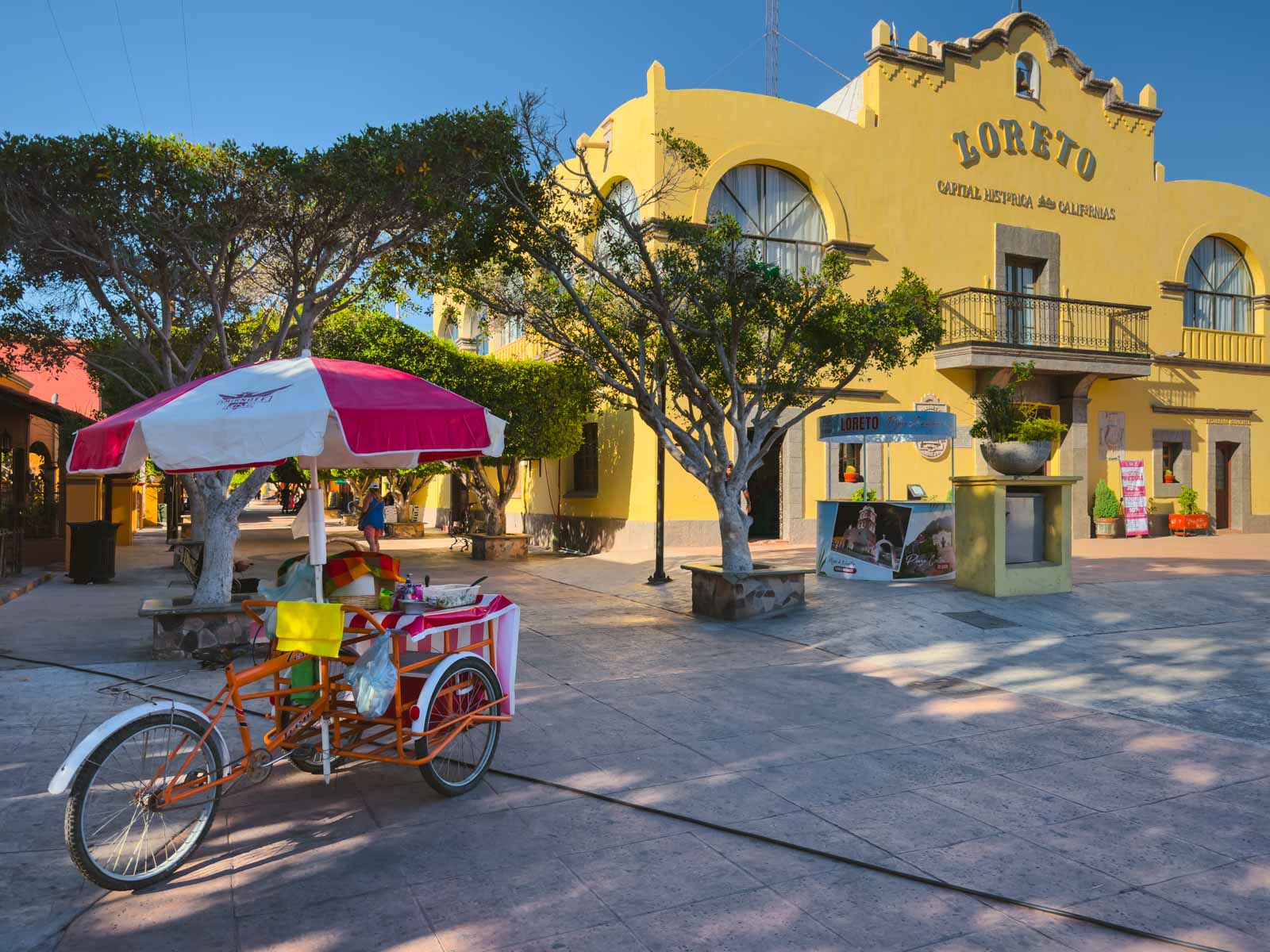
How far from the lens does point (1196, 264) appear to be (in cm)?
2417

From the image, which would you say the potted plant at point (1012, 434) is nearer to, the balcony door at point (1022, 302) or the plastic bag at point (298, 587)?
the plastic bag at point (298, 587)

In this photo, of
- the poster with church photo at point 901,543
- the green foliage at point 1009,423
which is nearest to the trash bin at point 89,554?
the poster with church photo at point 901,543

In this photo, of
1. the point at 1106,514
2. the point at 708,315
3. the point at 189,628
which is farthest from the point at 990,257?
the point at 189,628

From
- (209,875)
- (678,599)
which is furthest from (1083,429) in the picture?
(209,875)

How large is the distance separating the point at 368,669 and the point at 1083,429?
20968 millimetres

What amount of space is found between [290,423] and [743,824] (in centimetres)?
277

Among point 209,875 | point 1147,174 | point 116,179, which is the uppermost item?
point 1147,174

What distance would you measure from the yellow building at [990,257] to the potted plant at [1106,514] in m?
0.36

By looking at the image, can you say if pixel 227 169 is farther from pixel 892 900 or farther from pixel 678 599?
pixel 892 900

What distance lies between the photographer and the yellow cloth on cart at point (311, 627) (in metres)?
4.14

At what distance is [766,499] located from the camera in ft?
68.9

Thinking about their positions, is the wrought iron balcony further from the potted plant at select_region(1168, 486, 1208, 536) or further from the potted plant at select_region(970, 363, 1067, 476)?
the potted plant at select_region(970, 363, 1067, 476)

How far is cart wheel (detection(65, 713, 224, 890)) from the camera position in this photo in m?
3.42

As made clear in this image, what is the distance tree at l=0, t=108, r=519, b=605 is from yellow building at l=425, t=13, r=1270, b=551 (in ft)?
28.3
